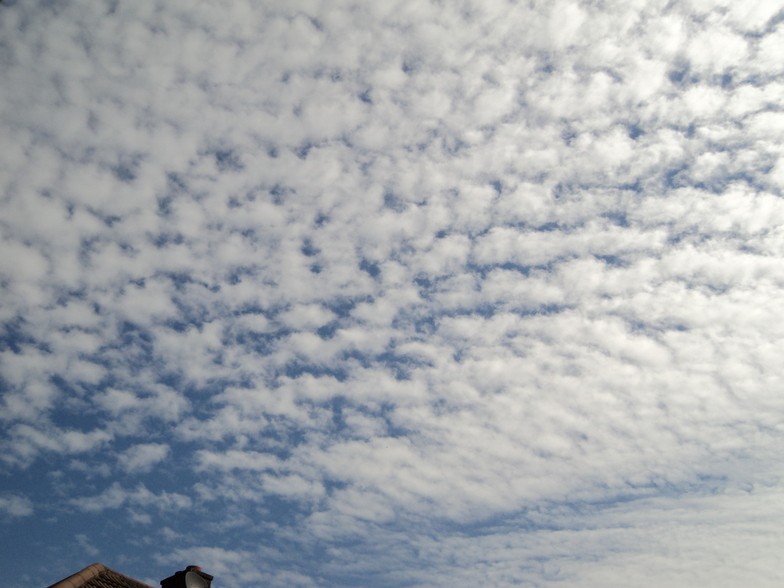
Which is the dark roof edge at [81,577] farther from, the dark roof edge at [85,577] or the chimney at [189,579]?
the chimney at [189,579]

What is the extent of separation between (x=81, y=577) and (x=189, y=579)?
2.69 metres

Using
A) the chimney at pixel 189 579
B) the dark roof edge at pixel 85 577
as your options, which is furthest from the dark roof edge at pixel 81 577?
the chimney at pixel 189 579

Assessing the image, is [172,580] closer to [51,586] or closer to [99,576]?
[99,576]

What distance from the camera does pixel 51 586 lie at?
11992mm

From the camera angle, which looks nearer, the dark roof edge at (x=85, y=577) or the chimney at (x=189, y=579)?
the dark roof edge at (x=85, y=577)

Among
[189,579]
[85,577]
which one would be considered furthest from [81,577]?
[189,579]

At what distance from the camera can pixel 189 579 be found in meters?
14.4

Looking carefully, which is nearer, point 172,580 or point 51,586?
point 51,586

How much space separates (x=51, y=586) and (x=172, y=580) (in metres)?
3.35

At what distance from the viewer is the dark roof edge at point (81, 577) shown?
12.5 m

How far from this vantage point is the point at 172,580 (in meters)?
14.6

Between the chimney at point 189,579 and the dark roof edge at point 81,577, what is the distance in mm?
1806

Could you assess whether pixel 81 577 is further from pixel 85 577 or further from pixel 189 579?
pixel 189 579

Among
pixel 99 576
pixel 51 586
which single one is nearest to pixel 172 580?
pixel 99 576
